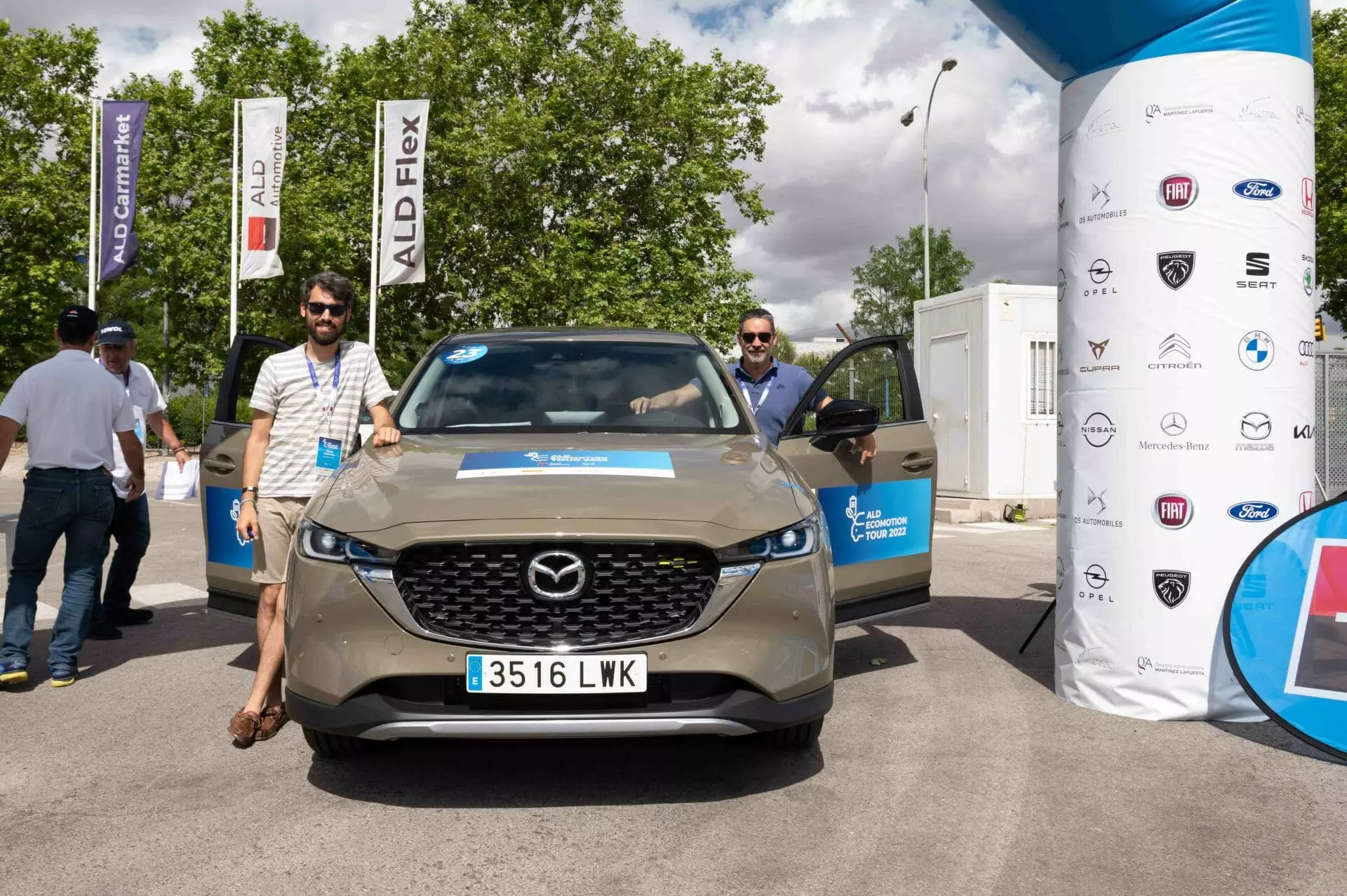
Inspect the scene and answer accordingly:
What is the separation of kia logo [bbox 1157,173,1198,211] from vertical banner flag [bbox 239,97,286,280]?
2009cm

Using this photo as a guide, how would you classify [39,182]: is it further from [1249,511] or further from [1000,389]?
[1249,511]

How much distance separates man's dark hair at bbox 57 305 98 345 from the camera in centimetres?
540

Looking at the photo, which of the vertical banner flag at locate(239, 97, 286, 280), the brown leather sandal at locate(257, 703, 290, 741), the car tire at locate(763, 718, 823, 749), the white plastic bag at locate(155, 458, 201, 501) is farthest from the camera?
the vertical banner flag at locate(239, 97, 286, 280)

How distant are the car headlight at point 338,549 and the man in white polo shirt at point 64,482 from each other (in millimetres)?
2407

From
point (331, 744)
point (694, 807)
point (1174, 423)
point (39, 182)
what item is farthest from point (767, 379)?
point (39, 182)

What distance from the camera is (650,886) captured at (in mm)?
2932

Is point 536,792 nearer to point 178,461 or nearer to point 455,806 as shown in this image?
point 455,806

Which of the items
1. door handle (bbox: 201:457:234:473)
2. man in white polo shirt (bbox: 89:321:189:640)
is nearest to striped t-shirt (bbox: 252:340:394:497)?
door handle (bbox: 201:457:234:473)

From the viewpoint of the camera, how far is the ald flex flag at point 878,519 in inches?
203

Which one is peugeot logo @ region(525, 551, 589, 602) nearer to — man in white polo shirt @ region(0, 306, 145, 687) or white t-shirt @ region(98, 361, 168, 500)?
man in white polo shirt @ region(0, 306, 145, 687)

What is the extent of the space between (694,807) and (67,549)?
3431 mm

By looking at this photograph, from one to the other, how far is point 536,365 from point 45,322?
34348 mm

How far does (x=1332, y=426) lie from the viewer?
39.4ft

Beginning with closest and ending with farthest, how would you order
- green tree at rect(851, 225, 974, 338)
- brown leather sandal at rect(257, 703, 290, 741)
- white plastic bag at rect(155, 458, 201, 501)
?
brown leather sandal at rect(257, 703, 290, 741) < white plastic bag at rect(155, 458, 201, 501) < green tree at rect(851, 225, 974, 338)
